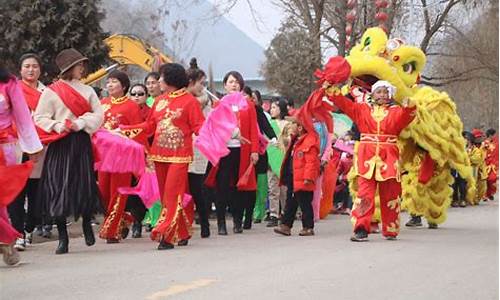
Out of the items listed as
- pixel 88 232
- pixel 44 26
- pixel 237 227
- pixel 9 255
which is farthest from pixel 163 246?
pixel 44 26

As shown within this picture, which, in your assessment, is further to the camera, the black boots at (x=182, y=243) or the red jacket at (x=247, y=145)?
the red jacket at (x=247, y=145)

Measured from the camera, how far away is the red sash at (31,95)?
31.9ft

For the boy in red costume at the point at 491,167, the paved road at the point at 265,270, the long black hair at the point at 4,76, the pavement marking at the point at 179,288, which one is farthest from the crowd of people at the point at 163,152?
the boy in red costume at the point at 491,167

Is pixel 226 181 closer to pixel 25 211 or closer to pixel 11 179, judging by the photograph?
pixel 25 211

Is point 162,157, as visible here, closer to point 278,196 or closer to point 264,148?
point 264,148

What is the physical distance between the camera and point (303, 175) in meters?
11.1

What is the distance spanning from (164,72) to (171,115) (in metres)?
0.46

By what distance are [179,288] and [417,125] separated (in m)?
5.22

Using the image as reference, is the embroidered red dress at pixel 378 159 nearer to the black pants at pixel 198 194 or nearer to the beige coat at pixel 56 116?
the black pants at pixel 198 194

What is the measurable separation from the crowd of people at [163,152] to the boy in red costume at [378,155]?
0.01 m

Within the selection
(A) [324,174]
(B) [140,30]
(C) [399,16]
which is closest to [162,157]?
(A) [324,174]

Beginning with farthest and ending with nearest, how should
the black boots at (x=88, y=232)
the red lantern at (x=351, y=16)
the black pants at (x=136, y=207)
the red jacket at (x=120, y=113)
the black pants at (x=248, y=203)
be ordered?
the red lantern at (x=351, y=16) → the black pants at (x=248, y=203) → the black pants at (x=136, y=207) → the red jacket at (x=120, y=113) → the black boots at (x=88, y=232)

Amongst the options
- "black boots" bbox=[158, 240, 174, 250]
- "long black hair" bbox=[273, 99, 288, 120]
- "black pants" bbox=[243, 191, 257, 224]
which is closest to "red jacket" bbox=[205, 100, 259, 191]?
"black pants" bbox=[243, 191, 257, 224]

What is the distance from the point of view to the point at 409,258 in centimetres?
879
